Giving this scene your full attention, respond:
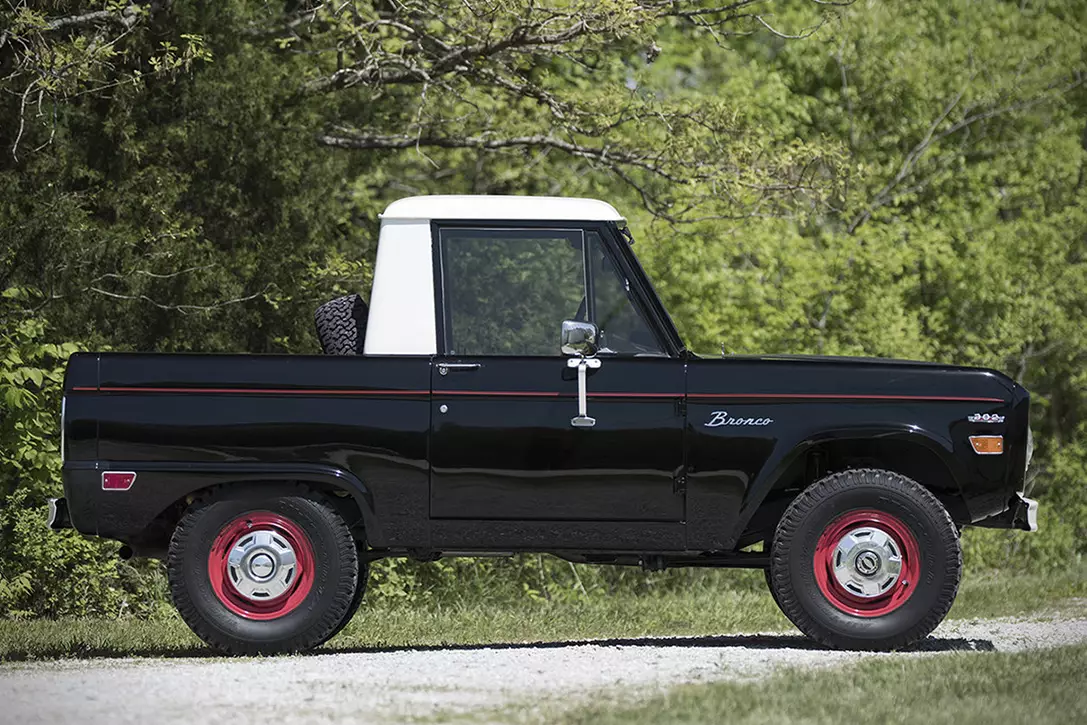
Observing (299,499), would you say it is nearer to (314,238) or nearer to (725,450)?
(725,450)

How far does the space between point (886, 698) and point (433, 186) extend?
18.6 meters

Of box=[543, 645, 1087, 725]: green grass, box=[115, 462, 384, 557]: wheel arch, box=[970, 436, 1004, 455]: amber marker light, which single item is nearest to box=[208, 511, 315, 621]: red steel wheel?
box=[115, 462, 384, 557]: wheel arch

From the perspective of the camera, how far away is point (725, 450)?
28.0 feet

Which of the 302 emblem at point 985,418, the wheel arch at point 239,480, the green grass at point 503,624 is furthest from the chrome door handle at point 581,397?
the green grass at point 503,624

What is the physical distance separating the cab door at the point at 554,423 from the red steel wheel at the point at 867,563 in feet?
2.67

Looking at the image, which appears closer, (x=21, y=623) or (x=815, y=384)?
(x=815, y=384)

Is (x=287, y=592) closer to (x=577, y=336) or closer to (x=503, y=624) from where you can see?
(x=577, y=336)

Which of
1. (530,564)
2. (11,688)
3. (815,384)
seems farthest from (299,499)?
(530,564)

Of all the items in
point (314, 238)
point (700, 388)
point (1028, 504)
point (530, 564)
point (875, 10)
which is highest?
point (875, 10)

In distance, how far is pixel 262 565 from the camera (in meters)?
8.56

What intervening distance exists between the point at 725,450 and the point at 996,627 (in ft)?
9.84

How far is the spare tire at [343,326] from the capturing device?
914cm

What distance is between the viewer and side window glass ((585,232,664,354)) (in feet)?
28.3

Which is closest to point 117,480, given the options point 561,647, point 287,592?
point 287,592
